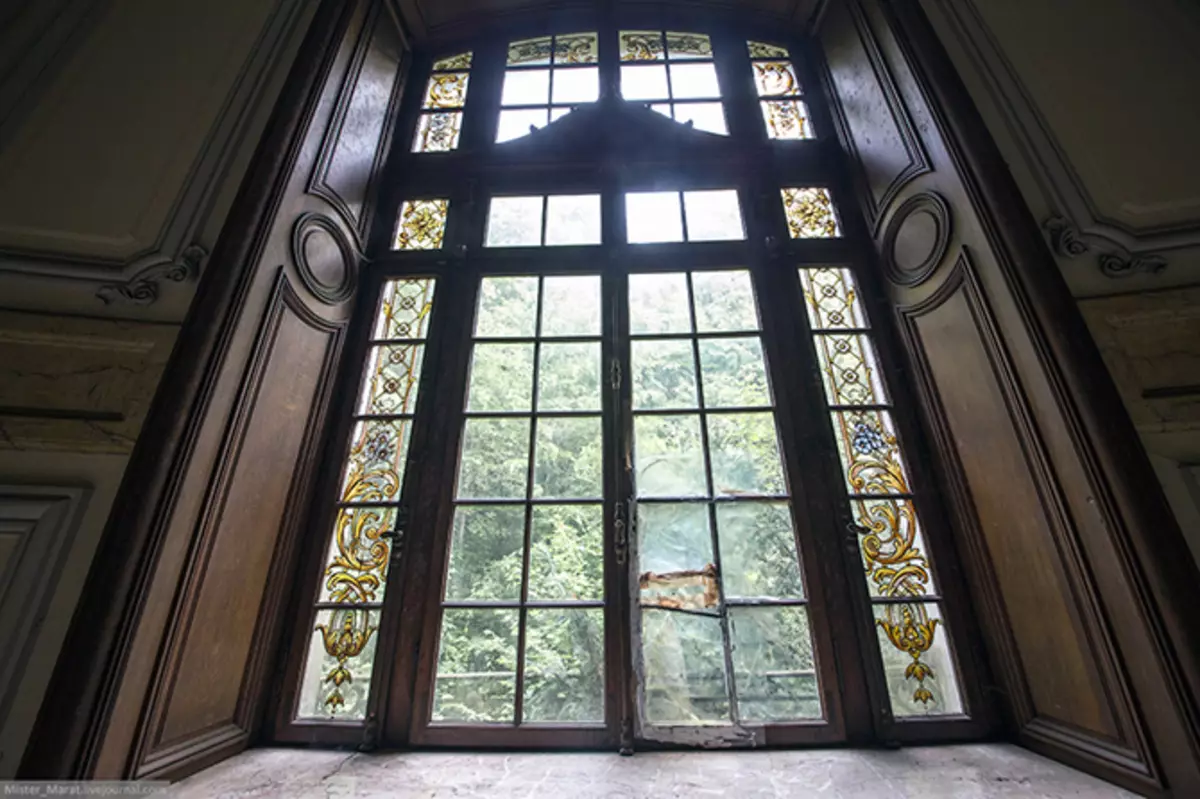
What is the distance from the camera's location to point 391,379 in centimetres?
194

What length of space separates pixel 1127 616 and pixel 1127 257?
926mm

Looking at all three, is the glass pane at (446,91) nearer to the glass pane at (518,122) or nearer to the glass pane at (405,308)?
the glass pane at (518,122)

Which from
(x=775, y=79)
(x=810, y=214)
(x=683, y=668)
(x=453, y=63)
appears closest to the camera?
(x=683, y=668)

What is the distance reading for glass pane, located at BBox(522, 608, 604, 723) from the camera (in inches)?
58.7

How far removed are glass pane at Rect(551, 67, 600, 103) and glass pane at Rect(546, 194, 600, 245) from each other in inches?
27.1

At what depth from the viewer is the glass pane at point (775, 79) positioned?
2.61 m

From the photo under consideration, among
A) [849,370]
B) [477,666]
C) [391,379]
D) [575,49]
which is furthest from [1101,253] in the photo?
[575,49]

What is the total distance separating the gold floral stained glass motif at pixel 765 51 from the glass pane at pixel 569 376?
199cm

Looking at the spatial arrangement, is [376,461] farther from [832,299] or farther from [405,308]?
[832,299]

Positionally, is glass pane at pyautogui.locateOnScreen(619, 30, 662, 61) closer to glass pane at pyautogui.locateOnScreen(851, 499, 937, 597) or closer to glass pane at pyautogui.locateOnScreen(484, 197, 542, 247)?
glass pane at pyautogui.locateOnScreen(484, 197, 542, 247)

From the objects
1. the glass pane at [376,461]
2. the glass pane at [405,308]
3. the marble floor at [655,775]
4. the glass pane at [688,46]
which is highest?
the glass pane at [688,46]

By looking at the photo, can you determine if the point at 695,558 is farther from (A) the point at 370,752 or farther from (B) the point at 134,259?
(B) the point at 134,259

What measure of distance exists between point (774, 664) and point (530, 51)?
124 inches

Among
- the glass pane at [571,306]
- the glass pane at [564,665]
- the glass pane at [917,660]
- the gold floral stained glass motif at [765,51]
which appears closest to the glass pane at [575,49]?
the gold floral stained glass motif at [765,51]
